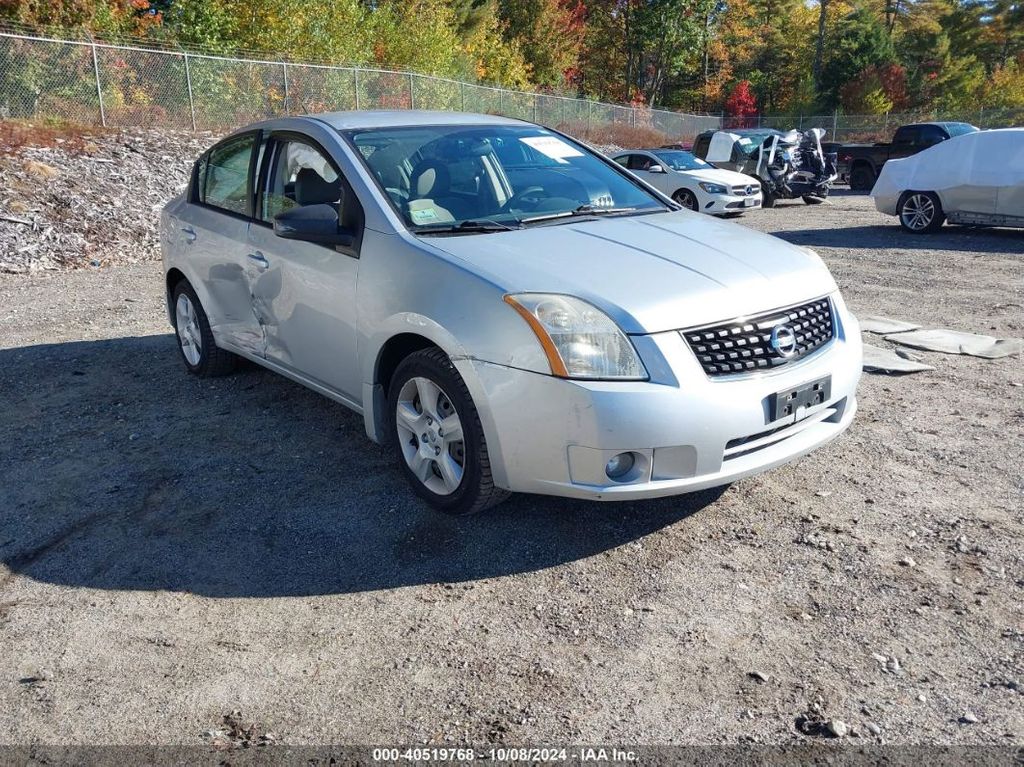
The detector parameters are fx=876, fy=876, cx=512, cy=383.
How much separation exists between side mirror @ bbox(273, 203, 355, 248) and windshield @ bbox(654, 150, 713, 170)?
15.2m

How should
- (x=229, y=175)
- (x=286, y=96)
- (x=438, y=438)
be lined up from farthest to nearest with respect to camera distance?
(x=286, y=96) → (x=229, y=175) → (x=438, y=438)

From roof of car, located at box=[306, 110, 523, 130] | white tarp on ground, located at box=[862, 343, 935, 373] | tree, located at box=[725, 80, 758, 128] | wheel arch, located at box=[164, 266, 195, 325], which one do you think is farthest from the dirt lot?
tree, located at box=[725, 80, 758, 128]

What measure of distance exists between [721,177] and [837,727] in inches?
651

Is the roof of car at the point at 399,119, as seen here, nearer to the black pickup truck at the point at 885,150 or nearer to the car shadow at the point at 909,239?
the car shadow at the point at 909,239

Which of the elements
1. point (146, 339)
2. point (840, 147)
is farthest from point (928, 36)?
point (146, 339)

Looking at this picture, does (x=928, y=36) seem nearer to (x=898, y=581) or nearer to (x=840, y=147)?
(x=840, y=147)

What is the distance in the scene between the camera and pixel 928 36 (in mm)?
58156

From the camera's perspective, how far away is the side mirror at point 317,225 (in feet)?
13.6

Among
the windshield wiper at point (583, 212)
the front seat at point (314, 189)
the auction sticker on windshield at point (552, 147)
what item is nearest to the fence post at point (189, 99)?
the front seat at point (314, 189)

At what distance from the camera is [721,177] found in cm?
1789

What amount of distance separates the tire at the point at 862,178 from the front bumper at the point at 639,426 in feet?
79.0

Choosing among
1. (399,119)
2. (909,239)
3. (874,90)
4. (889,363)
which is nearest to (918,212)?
(909,239)

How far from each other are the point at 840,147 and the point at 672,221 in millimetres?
24359

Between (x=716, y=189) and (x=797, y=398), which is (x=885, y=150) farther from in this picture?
(x=797, y=398)
